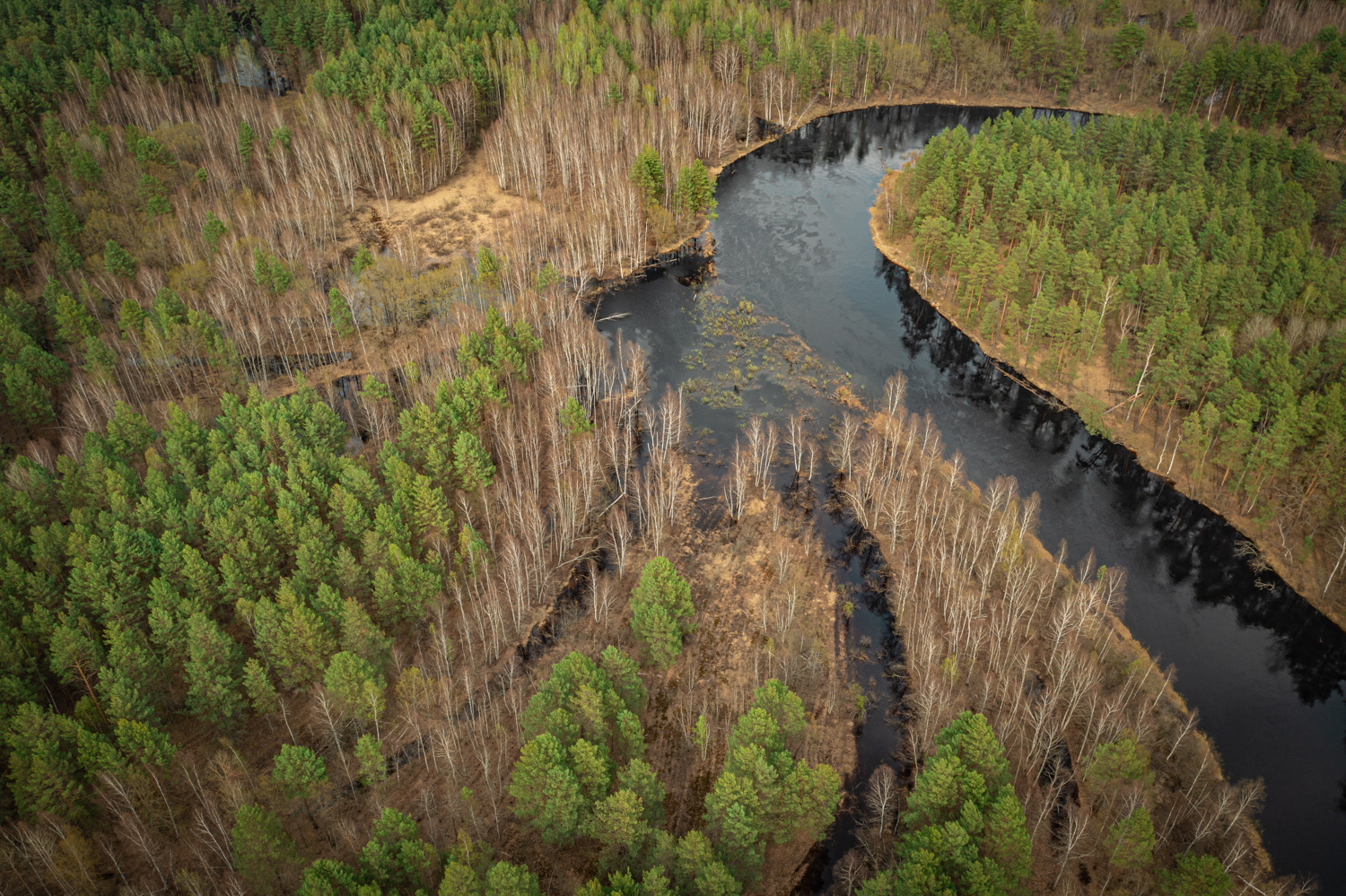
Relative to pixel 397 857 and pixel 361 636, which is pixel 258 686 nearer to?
pixel 361 636

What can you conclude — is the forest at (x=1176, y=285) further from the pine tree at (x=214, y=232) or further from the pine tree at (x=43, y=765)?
the pine tree at (x=214, y=232)

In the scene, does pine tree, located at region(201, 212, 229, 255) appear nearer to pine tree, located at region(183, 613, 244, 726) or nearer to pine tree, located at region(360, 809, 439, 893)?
pine tree, located at region(183, 613, 244, 726)

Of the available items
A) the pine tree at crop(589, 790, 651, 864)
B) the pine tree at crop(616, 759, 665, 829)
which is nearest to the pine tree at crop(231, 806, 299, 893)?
the pine tree at crop(589, 790, 651, 864)

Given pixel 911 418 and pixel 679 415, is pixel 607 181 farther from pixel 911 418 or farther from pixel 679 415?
pixel 911 418

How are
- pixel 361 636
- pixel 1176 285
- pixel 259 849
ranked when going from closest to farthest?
pixel 259 849, pixel 361 636, pixel 1176 285

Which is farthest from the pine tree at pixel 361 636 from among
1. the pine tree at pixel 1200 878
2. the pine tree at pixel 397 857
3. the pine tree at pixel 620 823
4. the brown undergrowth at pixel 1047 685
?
the pine tree at pixel 1200 878

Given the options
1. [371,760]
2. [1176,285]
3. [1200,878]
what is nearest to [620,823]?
[371,760]

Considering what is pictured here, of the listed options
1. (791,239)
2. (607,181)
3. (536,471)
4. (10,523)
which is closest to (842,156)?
(791,239)
